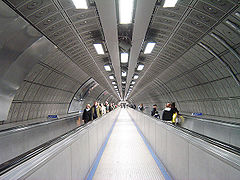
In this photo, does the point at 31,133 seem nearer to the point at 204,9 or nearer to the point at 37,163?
the point at 37,163

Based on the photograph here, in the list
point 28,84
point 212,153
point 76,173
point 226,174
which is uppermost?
point 28,84

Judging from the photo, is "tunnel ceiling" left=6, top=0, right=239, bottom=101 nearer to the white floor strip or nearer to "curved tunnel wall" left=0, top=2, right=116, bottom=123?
"curved tunnel wall" left=0, top=2, right=116, bottom=123

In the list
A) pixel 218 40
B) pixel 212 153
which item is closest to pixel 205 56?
pixel 218 40

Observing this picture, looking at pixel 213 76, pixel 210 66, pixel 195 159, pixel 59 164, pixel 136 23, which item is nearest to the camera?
pixel 59 164

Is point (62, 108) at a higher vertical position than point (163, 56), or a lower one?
lower

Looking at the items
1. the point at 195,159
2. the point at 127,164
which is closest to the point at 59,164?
the point at 195,159

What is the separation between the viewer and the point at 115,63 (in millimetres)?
11961

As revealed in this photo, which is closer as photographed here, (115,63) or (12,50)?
Answer: (12,50)

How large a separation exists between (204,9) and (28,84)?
348 inches

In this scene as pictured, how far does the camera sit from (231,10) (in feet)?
17.7

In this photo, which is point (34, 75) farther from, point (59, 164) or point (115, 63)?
point (59, 164)

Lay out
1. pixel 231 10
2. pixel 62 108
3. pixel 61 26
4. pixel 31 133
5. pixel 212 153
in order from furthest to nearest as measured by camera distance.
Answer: pixel 62 108 → pixel 61 26 → pixel 31 133 → pixel 231 10 → pixel 212 153

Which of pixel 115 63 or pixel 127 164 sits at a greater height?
pixel 115 63

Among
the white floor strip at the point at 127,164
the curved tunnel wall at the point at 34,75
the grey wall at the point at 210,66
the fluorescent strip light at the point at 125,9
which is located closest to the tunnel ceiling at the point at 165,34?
the grey wall at the point at 210,66
